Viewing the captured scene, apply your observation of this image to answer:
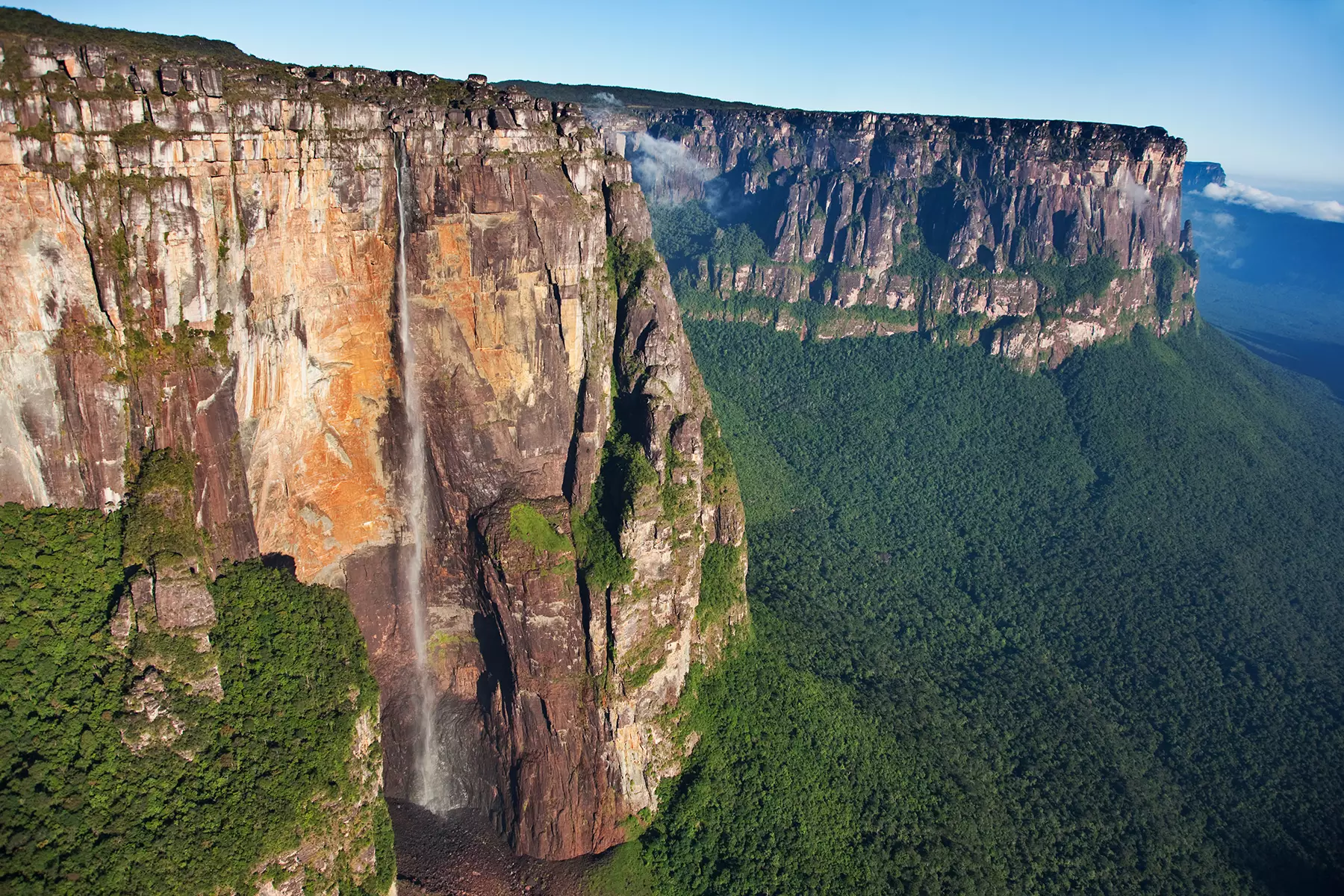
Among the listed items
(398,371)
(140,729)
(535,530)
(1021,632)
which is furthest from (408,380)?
(1021,632)

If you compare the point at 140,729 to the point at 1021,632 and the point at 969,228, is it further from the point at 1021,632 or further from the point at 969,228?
the point at 969,228

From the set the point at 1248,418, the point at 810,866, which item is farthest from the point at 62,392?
the point at 1248,418

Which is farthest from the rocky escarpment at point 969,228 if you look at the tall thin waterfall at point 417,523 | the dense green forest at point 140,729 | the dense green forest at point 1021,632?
the dense green forest at point 140,729

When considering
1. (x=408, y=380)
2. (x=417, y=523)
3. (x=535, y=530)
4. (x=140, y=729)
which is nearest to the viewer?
(x=140, y=729)

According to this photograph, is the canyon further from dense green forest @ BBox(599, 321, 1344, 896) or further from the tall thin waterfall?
dense green forest @ BBox(599, 321, 1344, 896)

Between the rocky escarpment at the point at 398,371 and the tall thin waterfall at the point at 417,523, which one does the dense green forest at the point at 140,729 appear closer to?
the rocky escarpment at the point at 398,371

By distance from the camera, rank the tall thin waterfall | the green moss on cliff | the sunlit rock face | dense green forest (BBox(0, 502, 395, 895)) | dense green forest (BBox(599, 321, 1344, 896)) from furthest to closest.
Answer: the sunlit rock face → dense green forest (BBox(599, 321, 1344, 896)) → the green moss on cliff → the tall thin waterfall → dense green forest (BBox(0, 502, 395, 895))

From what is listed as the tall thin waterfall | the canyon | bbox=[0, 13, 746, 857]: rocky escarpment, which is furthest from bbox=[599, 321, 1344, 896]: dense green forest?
the tall thin waterfall
